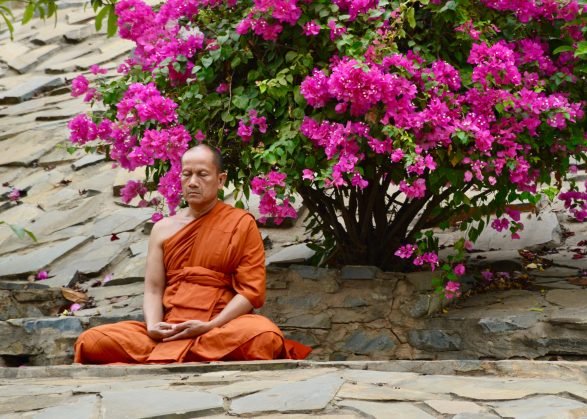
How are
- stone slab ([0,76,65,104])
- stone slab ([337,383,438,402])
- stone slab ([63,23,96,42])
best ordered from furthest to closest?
1. stone slab ([63,23,96,42])
2. stone slab ([0,76,65,104])
3. stone slab ([337,383,438,402])

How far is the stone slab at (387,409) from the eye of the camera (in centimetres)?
323

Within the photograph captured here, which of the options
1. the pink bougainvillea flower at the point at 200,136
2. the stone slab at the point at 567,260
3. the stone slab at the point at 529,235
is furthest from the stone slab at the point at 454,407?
the stone slab at the point at 529,235

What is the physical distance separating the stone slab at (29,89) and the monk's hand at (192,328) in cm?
734

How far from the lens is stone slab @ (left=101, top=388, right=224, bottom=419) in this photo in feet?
10.8

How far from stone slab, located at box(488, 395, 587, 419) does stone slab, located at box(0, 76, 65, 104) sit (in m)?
9.23

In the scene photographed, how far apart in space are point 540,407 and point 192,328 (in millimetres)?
2074

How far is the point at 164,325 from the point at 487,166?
183 cm

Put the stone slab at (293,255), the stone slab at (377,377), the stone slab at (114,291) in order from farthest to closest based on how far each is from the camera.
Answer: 1. the stone slab at (114,291)
2. the stone slab at (293,255)
3. the stone slab at (377,377)

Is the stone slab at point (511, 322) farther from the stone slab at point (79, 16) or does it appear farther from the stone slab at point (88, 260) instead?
the stone slab at point (79, 16)

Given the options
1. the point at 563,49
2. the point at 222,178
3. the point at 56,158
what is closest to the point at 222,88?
the point at 222,178

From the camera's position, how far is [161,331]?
16.3 feet

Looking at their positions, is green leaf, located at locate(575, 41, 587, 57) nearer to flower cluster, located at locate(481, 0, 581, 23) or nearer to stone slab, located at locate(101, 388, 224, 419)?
flower cluster, located at locate(481, 0, 581, 23)

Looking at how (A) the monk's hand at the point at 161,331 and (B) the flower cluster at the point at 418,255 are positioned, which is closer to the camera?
(A) the monk's hand at the point at 161,331

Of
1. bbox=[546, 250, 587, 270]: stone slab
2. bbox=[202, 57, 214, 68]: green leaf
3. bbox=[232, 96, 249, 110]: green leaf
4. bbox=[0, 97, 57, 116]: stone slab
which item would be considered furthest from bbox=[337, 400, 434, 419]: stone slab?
bbox=[0, 97, 57, 116]: stone slab
